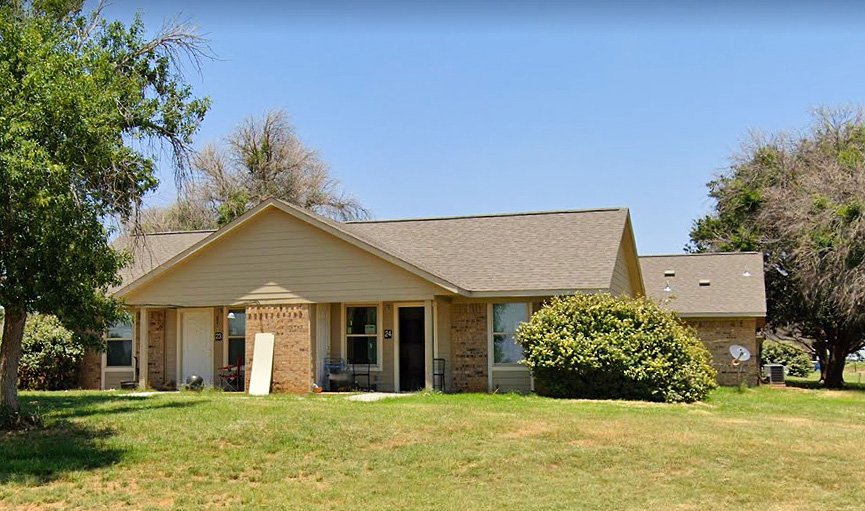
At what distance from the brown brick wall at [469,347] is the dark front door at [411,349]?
33.2 inches

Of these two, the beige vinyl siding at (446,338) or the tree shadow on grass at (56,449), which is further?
the beige vinyl siding at (446,338)

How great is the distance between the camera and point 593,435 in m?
13.5

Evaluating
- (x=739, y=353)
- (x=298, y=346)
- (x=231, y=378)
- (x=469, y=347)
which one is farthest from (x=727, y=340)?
(x=231, y=378)

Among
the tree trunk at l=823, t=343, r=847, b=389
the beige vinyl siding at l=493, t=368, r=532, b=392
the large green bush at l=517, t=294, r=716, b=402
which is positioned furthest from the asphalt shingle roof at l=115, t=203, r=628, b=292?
the tree trunk at l=823, t=343, r=847, b=389

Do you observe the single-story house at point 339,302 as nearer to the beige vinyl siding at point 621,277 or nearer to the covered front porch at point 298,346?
the covered front porch at point 298,346

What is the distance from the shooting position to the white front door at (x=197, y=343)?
23.1m

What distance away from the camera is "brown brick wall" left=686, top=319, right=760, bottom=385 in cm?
2650

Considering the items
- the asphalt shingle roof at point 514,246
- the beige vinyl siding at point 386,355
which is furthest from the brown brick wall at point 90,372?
the asphalt shingle roof at point 514,246

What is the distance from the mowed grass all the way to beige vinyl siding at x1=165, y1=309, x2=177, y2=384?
273 inches

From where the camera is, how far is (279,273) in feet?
71.4

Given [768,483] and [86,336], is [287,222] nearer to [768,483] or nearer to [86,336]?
[86,336]

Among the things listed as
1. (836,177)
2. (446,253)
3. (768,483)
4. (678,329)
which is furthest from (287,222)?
(836,177)

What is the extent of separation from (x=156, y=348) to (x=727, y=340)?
1614 cm

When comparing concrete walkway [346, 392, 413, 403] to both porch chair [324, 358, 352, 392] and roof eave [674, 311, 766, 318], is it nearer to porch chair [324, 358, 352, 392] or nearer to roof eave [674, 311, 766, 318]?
porch chair [324, 358, 352, 392]
